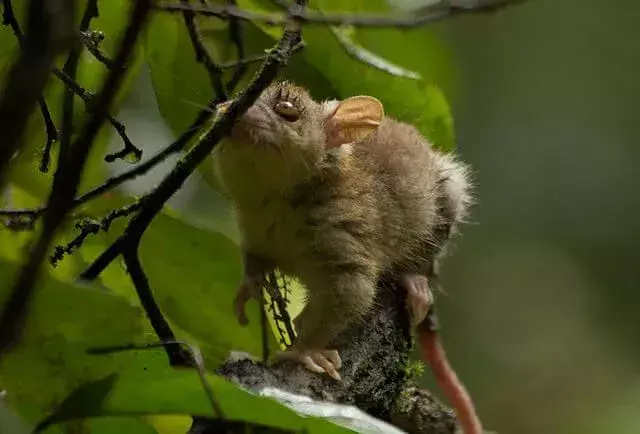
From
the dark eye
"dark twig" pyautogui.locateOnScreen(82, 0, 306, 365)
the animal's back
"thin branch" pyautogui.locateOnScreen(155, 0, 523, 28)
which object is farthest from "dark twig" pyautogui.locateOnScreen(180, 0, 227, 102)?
the animal's back

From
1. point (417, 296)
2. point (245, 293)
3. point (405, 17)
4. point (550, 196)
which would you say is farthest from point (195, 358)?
point (550, 196)

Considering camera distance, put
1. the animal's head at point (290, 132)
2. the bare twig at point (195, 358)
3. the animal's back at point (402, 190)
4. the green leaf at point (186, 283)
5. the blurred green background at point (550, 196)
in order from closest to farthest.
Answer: the bare twig at point (195, 358), the green leaf at point (186, 283), the animal's head at point (290, 132), the animal's back at point (402, 190), the blurred green background at point (550, 196)

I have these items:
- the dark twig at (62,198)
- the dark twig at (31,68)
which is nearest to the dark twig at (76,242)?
the dark twig at (62,198)

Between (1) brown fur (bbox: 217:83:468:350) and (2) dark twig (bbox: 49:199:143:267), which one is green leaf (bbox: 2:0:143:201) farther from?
(1) brown fur (bbox: 217:83:468:350)

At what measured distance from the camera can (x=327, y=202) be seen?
1721mm

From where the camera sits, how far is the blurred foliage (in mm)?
847

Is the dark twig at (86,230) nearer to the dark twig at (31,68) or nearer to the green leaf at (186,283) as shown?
the green leaf at (186,283)

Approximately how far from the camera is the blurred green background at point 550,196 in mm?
5160

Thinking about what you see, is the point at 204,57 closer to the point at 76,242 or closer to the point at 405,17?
the point at 76,242

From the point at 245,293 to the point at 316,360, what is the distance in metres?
0.33

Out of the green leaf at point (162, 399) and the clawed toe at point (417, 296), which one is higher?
the clawed toe at point (417, 296)

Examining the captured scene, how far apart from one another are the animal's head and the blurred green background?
132 inches

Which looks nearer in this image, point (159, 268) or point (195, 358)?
point (195, 358)

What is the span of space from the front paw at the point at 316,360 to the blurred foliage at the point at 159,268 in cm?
10
